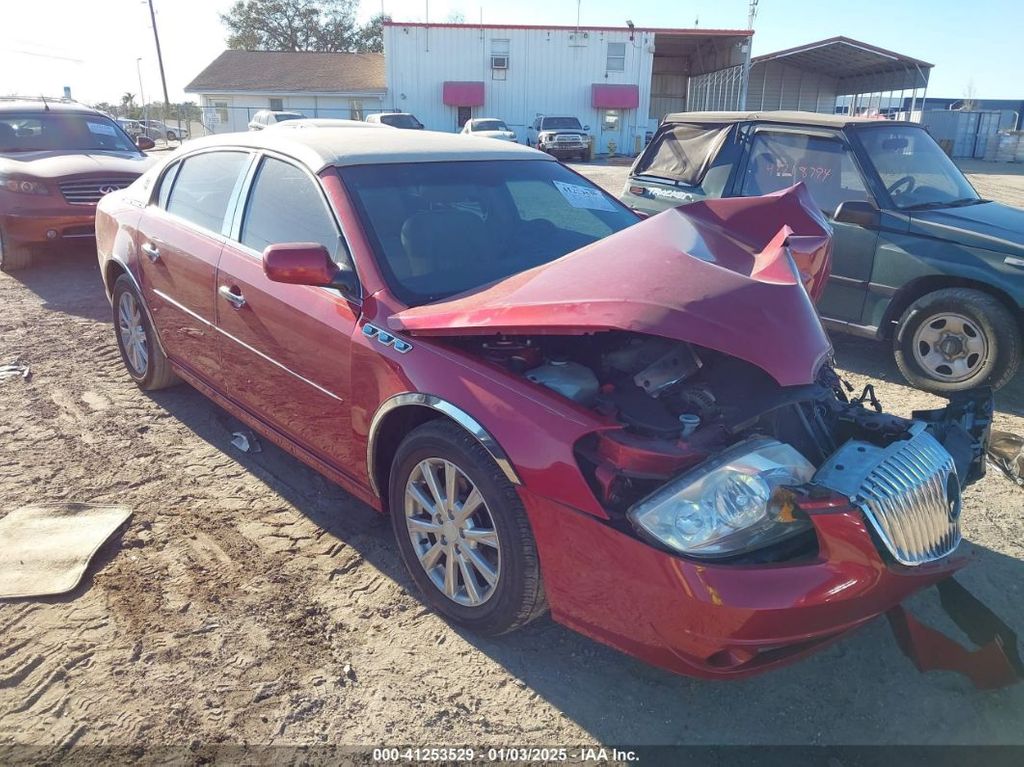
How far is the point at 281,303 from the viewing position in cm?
329

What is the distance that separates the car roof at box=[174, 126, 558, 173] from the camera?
3.39 metres

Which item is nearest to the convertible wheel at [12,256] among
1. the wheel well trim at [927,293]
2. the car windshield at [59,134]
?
the car windshield at [59,134]

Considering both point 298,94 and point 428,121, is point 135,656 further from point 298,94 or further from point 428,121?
point 298,94

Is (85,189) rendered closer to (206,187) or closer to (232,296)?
(206,187)

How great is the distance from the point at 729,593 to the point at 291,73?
4587cm

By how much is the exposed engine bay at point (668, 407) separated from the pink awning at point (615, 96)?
3629 cm

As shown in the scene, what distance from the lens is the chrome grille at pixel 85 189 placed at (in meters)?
7.91

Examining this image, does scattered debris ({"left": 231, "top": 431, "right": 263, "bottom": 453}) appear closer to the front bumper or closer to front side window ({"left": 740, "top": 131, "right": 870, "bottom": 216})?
the front bumper

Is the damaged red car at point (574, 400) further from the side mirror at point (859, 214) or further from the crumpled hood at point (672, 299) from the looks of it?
the side mirror at point (859, 214)

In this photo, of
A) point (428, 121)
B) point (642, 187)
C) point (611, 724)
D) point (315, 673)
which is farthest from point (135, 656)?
point (428, 121)

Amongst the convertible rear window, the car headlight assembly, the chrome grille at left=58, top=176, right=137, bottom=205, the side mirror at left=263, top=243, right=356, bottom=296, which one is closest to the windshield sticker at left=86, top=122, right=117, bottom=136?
the chrome grille at left=58, top=176, right=137, bottom=205

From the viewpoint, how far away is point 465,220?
3408 mm

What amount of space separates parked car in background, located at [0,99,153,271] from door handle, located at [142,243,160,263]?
4.41m

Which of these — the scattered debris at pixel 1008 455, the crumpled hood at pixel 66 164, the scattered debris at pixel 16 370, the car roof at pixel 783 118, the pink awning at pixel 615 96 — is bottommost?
the scattered debris at pixel 16 370
